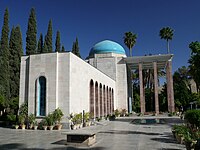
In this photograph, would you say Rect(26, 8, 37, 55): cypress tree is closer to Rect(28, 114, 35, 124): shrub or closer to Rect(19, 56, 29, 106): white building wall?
Rect(19, 56, 29, 106): white building wall

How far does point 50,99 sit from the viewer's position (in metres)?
18.7

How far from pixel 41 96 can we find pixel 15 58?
19655 millimetres

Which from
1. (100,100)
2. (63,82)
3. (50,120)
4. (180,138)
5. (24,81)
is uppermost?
(24,81)

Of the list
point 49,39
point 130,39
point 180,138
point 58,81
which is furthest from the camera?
point 130,39

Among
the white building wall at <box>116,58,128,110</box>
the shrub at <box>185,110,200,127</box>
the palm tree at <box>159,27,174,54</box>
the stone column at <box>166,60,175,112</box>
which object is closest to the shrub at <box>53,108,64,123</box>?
the shrub at <box>185,110,200,127</box>

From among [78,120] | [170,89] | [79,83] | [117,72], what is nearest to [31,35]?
[117,72]

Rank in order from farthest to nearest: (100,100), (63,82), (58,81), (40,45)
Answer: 1. (40,45)
2. (100,100)
3. (58,81)
4. (63,82)

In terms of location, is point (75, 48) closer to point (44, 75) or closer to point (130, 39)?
point (130, 39)

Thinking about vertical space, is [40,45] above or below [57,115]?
above

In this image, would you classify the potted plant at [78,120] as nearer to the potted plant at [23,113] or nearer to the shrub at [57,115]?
the shrub at [57,115]

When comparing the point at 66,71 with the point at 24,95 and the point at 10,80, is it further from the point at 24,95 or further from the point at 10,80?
the point at 10,80

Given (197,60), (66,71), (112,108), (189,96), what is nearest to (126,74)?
(112,108)

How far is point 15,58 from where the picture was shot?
119 feet

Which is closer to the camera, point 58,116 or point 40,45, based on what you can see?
point 58,116
